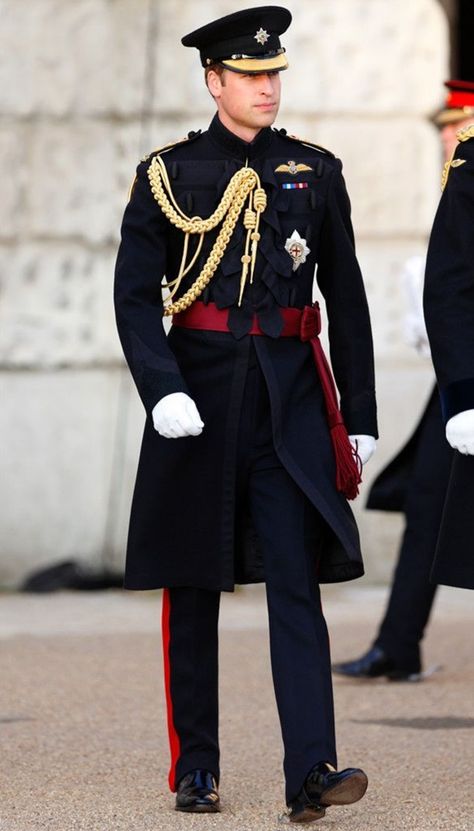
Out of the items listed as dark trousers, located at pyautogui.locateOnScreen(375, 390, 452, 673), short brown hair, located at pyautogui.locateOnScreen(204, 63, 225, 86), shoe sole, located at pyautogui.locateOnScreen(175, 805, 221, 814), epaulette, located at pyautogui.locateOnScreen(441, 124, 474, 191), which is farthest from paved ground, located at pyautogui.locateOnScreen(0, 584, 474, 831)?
short brown hair, located at pyautogui.locateOnScreen(204, 63, 225, 86)

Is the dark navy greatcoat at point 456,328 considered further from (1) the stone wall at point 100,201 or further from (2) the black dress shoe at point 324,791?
(1) the stone wall at point 100,201

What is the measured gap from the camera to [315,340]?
15.3 ft

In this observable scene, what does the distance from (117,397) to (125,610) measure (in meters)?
1.02

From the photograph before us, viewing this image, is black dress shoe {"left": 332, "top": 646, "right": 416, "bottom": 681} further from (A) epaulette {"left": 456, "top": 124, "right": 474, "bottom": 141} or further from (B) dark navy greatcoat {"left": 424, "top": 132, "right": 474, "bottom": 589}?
(A) epaulette {"left": 456, "top": 124, "right": 474, "bottom": 141}

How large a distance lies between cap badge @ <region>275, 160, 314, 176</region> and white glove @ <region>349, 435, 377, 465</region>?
1.98ft

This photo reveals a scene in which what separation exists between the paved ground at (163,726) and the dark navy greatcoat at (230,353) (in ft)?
1.71

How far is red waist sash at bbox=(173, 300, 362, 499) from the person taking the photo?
4.56 m

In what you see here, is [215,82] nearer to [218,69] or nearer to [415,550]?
[218,69]

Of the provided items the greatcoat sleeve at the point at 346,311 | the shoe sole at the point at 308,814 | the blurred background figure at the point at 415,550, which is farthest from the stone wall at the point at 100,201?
the shoe sole at the point at 308,814

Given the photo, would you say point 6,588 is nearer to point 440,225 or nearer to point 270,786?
point 270,786

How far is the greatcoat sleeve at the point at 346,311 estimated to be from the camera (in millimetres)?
4648

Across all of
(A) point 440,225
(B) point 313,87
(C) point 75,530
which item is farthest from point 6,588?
(A) point 440,225

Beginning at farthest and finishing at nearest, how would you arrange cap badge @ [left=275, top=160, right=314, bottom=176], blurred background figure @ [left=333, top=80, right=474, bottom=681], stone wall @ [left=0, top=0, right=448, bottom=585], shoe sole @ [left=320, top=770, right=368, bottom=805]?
stone wall @ [left=0, top=0, right=448, bottom=585], blurred background figure @ [left=333, top=80, right=474, bottom=681], cap badge @ [left=275, top=160, right=314, bottom=176], shoe sole @ [left=320, top=770, right=368, bottom=805]

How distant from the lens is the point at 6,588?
29.2 ft
